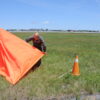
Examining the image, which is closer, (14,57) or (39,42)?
(14,57)

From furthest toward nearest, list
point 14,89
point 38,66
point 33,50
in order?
point 38,66
point 33,50
point 14,89

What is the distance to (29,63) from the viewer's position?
29.6 feet

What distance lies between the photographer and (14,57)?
28.8ft

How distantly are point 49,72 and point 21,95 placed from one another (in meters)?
3.25

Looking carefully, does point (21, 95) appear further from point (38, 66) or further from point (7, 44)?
point (38, 66)

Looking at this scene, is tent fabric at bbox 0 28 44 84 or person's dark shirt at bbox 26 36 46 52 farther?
person's dark shirt at bbox 26 36 46 52

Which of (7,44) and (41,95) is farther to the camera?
(7,44)

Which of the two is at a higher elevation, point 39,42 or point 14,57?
point 39,42

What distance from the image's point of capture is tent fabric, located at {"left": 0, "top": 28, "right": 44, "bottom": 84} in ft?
27.5

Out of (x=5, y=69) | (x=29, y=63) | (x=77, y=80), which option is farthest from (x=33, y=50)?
(x=77, y=80)

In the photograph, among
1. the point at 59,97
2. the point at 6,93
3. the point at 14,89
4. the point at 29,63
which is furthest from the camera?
the point at 29,63

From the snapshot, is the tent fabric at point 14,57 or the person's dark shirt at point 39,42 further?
the person's dark shirt at point 39,42

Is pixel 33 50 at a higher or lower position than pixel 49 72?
higher

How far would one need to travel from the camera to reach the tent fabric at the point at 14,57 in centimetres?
839
